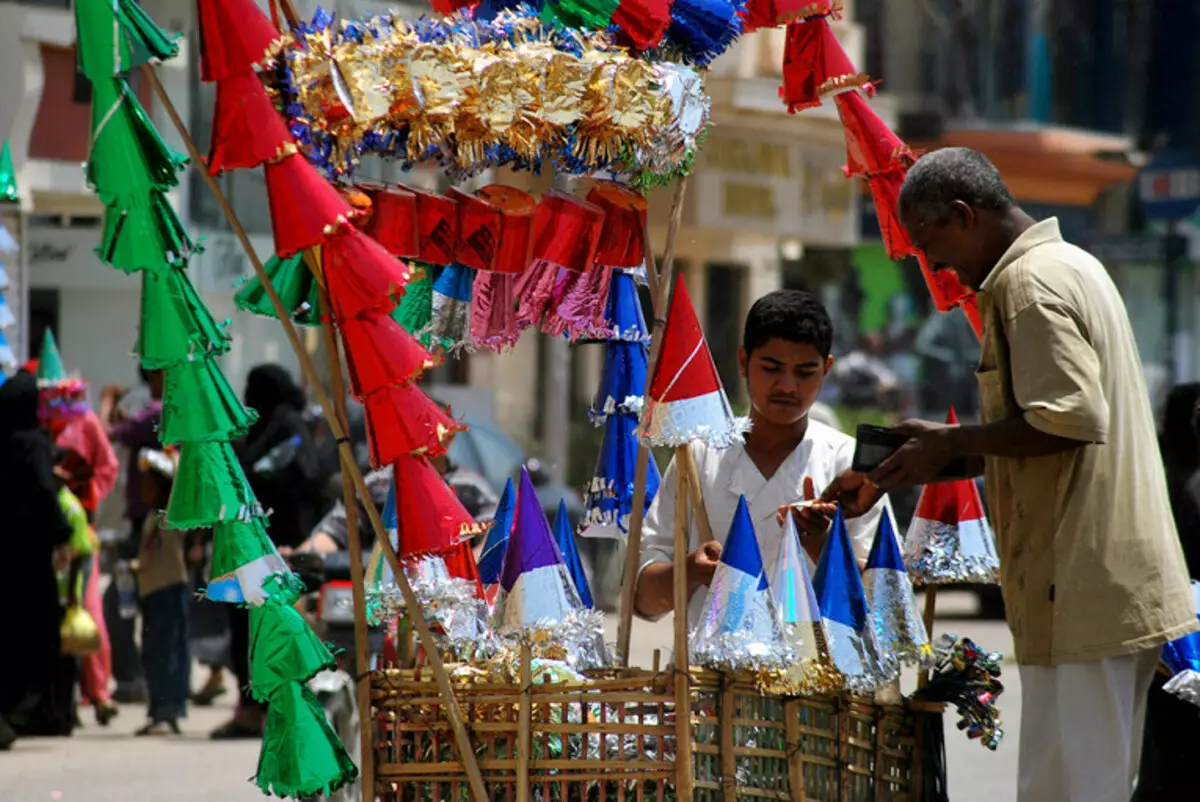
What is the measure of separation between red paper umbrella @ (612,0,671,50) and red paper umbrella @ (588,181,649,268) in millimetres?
364

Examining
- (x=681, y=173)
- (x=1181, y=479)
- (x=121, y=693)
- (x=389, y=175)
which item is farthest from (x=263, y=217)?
(x=681, y=173)

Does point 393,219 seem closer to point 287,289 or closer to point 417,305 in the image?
point 287,289

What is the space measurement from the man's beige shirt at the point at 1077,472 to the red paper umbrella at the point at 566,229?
1.01 metres

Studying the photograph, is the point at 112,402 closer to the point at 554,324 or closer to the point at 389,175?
the point at 389,175

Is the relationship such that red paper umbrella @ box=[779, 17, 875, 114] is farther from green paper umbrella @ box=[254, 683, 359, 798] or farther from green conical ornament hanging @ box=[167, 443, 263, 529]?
green paper umbrella @ box=[254, 683, 359, 798]

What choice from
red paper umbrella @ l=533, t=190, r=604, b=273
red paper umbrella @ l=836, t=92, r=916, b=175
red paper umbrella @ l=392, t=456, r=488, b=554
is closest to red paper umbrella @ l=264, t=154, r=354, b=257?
red paper umbrella @ l=392, t=456, r=488, b=554

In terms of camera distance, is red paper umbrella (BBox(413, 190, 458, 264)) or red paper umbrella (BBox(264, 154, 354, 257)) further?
red paper umbrella (BBox(413, 190, 458, 264))

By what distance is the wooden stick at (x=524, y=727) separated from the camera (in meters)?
4.29

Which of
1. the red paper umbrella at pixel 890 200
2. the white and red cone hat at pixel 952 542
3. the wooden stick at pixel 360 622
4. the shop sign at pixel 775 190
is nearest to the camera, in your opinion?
the wooden stick at pixel 360 622

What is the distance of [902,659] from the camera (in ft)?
15.4

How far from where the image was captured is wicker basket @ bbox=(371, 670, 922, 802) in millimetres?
4320

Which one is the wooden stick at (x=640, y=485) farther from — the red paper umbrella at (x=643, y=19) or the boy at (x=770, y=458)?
the red paper umbrella at (x=643, y=19)

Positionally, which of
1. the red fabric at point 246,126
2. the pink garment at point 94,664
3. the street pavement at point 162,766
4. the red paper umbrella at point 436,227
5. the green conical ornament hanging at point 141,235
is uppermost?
the red fabric at point 246,126

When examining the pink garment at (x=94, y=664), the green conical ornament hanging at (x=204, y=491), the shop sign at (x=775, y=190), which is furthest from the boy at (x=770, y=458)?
the shop sign at (x=775, y=190)
